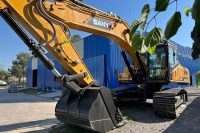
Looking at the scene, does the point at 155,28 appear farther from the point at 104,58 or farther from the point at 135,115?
the point at 104,58

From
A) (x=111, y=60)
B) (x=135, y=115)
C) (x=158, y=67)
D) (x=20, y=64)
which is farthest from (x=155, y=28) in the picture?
(x=20, y=64)

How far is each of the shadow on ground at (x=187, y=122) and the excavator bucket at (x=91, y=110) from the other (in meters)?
1.57

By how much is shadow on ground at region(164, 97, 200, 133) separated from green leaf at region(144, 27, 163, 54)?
751 centimetres

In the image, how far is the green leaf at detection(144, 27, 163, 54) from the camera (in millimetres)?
841

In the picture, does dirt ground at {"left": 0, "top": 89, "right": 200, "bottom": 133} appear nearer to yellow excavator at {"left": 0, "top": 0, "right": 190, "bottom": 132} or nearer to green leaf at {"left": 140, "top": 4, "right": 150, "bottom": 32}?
yellow excavator at {"left": 0, "top": 0, "right": 190, "bottom": 132}

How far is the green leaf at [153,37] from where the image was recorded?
0.84m

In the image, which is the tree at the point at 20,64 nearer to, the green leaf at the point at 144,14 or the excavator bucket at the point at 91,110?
the excavator bucket at the point at 91,110

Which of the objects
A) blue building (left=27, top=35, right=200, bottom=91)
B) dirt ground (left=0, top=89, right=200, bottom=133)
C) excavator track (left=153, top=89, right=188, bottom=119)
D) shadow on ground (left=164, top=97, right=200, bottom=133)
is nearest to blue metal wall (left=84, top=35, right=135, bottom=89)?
blue building (left=27, top=35, right=200, bottom=91)

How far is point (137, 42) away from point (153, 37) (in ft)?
0.18

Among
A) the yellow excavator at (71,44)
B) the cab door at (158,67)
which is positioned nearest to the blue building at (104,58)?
the cab door at (158,67)

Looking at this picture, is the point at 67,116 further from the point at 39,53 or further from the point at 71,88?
the point at 39,53

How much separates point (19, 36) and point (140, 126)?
4.22 meters

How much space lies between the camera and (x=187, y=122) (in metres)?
8.92

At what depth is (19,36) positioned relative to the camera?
7242 millimetres
